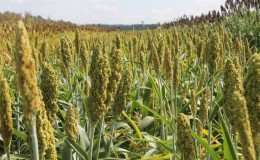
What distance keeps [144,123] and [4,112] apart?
242cm

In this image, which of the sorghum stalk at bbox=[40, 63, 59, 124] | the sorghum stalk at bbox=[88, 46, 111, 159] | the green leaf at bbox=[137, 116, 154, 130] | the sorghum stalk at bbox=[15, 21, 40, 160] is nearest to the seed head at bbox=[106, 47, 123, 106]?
the sorghum stalk at bbox=[88, 46, 111, 159]

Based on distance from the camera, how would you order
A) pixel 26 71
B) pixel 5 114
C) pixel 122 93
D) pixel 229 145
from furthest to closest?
pixel 122 93, pixel 229 145, pixel 5 114, pixel 26 71

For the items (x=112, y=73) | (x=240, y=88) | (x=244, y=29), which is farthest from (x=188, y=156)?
(x=244, y=29)

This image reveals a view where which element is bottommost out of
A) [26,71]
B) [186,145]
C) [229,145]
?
[229,145]

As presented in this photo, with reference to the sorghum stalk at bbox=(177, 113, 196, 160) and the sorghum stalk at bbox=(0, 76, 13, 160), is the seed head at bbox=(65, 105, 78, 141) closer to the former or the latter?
the sorghum stalk at bbox=(0, 76, 13, 160)

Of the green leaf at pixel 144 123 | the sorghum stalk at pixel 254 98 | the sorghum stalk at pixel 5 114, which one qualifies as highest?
the sorghum stalk at pixel 254 98

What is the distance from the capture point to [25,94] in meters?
0.93

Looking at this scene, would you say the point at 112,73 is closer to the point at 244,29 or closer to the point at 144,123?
the point at 144,123

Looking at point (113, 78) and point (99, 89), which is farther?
point (113, 78)

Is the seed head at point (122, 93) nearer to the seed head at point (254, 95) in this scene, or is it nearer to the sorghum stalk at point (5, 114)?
the sorghum stalk at point (5, 114)

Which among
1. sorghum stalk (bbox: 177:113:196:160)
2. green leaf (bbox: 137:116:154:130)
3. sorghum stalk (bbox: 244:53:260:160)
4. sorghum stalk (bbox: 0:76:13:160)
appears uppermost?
sorghum stalk (bbox: 244:53:260:160)

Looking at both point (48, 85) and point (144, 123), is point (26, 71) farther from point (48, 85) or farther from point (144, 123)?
point (144, 123)

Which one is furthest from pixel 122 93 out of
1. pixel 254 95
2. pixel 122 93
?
pixel 254 95

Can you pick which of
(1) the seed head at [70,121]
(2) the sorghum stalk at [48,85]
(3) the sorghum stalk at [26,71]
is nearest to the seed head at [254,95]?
(3) the sorghum stalk at [26,71]
